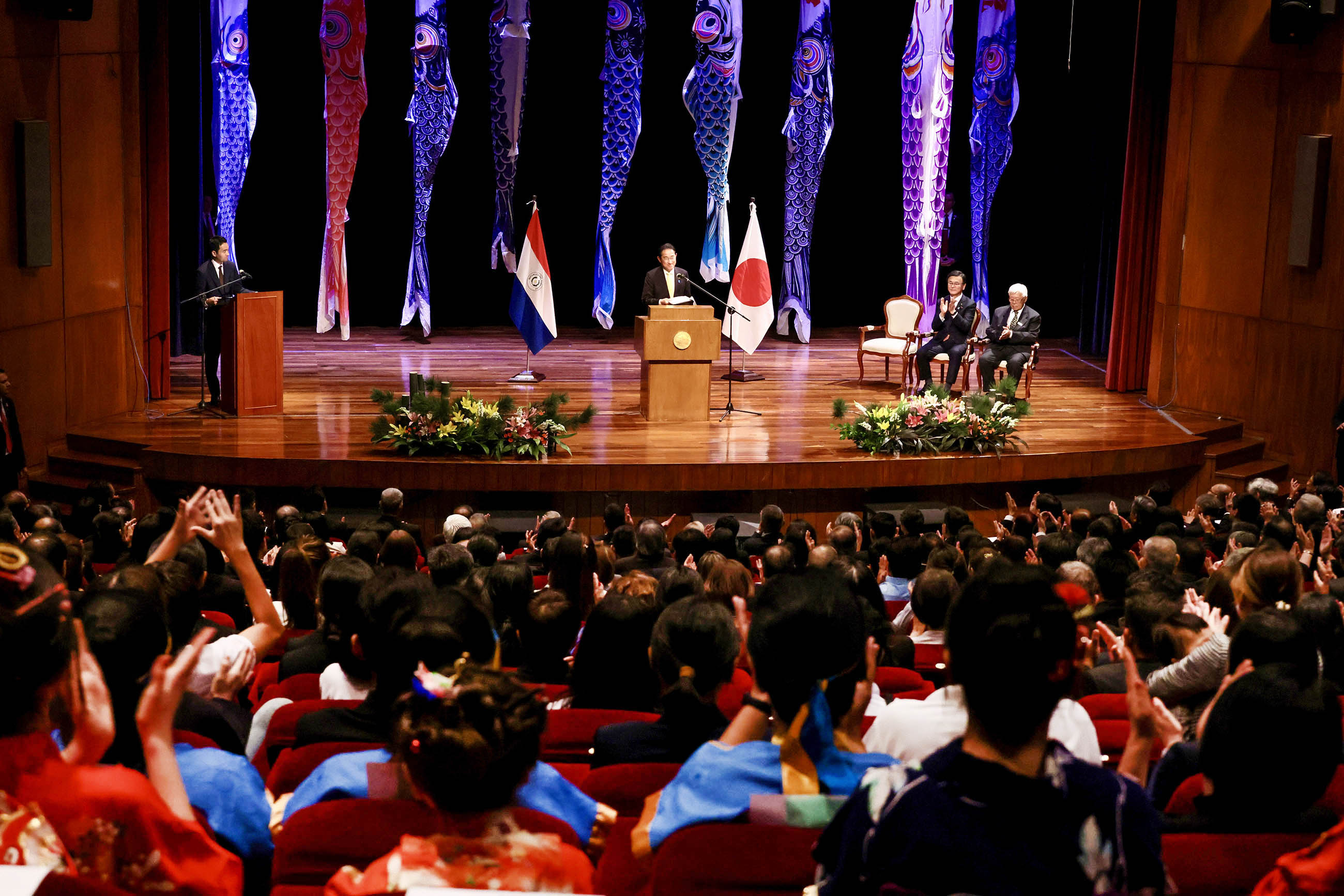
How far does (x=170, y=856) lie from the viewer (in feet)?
5.70

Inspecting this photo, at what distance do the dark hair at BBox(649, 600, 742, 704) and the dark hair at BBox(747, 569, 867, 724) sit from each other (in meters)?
0.45

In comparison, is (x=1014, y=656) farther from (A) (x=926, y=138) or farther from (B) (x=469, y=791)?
(A) (x=926, y=138)

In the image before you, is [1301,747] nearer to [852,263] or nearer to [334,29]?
[334,29]

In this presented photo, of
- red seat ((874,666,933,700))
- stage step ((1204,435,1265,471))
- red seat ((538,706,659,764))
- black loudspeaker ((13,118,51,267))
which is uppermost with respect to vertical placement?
black loudspeaker ((13,118,51,267))

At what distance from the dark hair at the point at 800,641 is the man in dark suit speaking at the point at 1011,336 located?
7913 mm

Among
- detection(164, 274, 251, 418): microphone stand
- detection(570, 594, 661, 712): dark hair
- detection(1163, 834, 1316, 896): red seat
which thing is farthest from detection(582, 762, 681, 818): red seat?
detection(164, 274, 251, 418): microphone stand

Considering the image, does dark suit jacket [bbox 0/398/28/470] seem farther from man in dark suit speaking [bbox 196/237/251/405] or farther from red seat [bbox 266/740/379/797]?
Answer: red seat [bbox 266/740/379/797]

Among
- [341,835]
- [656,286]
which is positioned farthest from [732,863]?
[656,286]

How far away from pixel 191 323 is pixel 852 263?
21.8 ft

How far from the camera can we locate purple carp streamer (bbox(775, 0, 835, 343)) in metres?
12.5

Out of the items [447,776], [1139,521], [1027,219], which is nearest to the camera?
[447,776]

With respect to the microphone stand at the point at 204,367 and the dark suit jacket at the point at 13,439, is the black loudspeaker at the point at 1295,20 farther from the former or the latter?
the dark suit jacket at the point at 13,439

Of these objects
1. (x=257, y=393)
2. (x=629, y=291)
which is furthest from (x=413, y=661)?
(x=629, y=291)

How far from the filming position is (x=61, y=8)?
7.79 m
